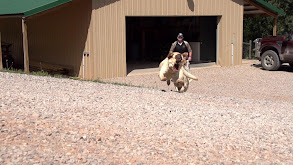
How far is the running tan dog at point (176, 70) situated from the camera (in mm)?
9250

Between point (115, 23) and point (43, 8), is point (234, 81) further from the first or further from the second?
point (43, 8)

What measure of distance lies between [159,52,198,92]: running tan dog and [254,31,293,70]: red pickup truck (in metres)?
8.60

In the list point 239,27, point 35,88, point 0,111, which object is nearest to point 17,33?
point 239,27

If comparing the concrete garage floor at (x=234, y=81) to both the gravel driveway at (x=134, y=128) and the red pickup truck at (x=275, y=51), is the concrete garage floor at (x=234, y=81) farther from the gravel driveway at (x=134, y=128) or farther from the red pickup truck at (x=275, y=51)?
the gravel driveway at (x=134, y=128)

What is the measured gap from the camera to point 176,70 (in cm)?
941

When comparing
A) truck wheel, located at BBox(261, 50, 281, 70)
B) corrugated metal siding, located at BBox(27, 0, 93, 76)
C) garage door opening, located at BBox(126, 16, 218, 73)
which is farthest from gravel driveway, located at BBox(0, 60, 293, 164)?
garage door opening, located at BBox(126, 16, 218, 73)

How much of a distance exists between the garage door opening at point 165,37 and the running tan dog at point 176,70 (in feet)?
37.7

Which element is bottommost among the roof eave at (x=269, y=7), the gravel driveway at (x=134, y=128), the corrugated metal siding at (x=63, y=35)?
the gravel driveway at (x=134, y=128)

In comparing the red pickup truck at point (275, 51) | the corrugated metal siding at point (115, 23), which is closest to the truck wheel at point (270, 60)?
the red pickup truck at point (275, 51)

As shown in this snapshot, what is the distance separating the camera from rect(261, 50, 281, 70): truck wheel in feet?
58.0

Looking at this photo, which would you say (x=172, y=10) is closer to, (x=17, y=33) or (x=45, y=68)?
(x=45, y=68)

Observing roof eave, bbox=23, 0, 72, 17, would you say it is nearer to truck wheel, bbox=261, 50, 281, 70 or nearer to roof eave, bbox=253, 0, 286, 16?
truck wheel, bbox=261, 50, 281, 70

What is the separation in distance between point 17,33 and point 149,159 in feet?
55.2

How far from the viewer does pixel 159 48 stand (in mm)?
22312
